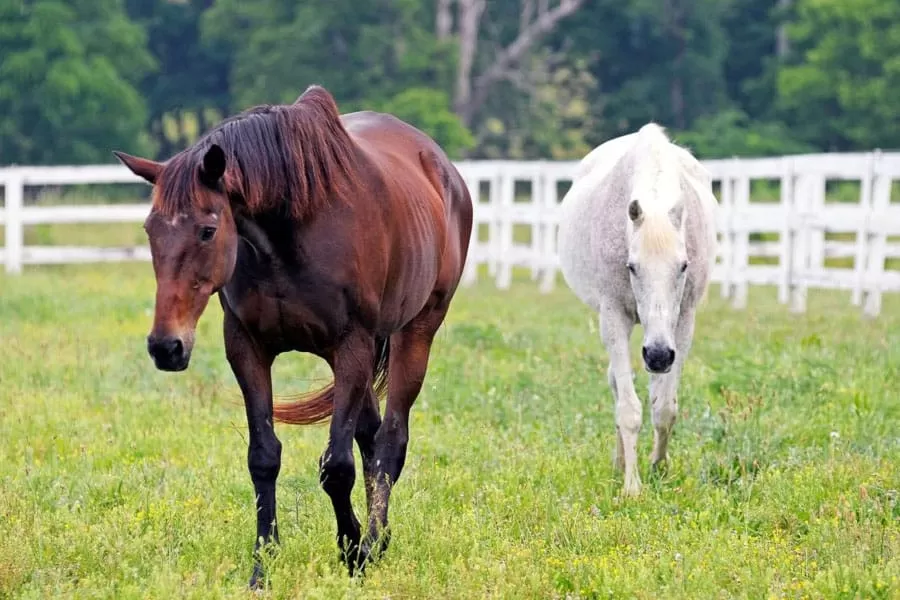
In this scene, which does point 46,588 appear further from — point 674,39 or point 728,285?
point 674,39

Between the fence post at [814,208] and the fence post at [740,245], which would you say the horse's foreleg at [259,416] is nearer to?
the fence post at [814,208]

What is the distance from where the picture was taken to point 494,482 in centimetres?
636

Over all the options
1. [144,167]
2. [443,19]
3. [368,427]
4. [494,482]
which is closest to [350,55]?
[443,19]

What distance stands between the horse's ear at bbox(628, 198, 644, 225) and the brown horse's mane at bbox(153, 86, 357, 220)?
1573 millimetres

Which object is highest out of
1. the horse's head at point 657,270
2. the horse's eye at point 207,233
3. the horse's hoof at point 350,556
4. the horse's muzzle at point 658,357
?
the horse's eye at point 207,233

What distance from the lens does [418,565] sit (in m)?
5.16

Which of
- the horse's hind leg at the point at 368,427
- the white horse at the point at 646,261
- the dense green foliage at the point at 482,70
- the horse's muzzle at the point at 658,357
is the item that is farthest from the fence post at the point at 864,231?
the dense green foliage at the point at 482,70

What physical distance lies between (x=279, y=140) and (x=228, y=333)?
2.48 feet

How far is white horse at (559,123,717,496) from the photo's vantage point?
615 centimetres

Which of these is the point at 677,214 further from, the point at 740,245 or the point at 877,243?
the point at 740,245

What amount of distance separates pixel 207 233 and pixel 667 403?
3.13 meters

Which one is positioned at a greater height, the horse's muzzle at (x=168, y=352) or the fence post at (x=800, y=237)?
the horse's muzzle at (x=168, y=352)

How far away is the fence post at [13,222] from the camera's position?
62.1 feet

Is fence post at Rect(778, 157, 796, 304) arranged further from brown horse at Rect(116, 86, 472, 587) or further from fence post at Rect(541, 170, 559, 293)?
brown horse at Rect(116, 86, 472, 587)
